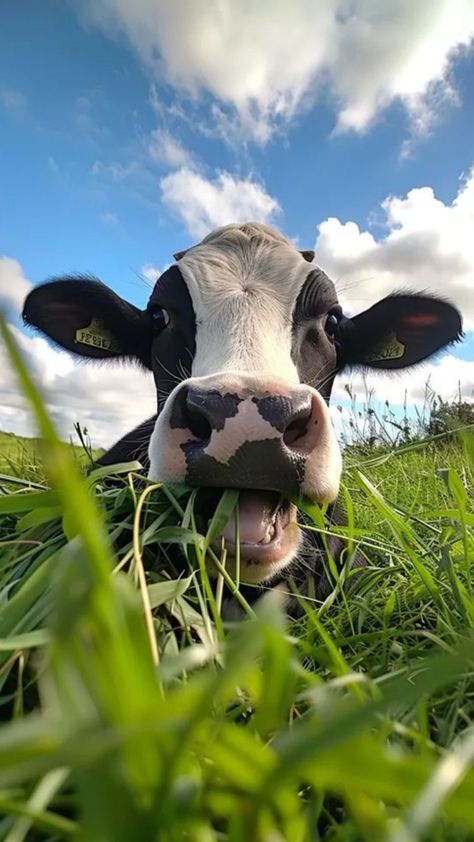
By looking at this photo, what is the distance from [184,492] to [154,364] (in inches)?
68.3

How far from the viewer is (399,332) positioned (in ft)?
12.4

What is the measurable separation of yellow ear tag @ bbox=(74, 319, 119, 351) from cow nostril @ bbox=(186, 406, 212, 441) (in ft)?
6.72

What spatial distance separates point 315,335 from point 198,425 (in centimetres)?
135

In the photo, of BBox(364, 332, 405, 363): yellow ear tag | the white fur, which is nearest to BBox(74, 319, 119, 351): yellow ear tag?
the white fur

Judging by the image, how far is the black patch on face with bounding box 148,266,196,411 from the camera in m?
2.84

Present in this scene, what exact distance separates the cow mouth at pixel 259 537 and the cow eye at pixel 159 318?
1568 mm

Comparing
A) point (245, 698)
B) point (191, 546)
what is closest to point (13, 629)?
point (245, 698)

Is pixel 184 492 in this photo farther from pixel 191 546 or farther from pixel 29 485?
pixel 29 485

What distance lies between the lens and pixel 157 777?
13.9 inches

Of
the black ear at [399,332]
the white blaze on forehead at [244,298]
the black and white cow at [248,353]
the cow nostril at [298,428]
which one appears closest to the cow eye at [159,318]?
the black and white cow at [248,353]

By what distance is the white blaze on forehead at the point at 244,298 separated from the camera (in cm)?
224

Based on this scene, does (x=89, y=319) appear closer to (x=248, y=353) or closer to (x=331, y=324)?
(x=331, y=324)

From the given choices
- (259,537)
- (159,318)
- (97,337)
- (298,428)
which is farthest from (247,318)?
(97,337)

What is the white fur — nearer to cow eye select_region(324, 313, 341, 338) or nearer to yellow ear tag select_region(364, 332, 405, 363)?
cow eye select_region(324, 313, 341, 338)
